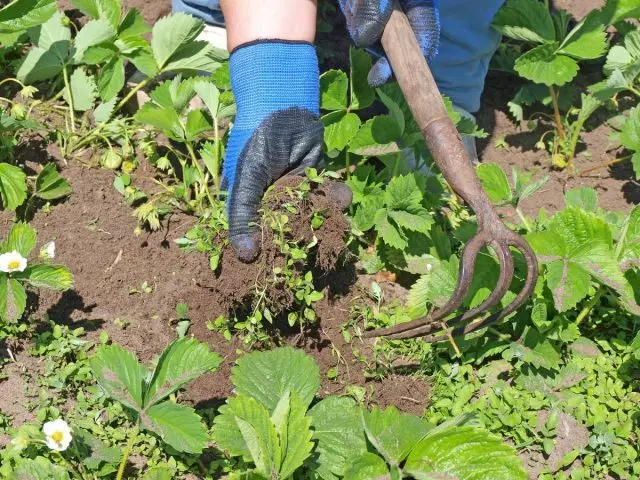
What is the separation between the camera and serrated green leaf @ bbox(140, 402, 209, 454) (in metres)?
2.02

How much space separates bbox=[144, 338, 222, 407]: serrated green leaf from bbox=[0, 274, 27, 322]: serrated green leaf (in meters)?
Answer: 0.44

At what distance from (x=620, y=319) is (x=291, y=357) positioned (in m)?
1.09

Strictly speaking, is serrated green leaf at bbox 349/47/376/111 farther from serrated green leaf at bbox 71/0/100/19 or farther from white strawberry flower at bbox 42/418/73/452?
white strawberry flower at bbox 42/418/73/452

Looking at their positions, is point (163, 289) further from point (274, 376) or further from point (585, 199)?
point (585, 199)

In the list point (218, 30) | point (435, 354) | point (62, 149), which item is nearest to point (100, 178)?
point (62, 149)

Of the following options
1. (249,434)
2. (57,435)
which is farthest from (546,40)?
(57,435)

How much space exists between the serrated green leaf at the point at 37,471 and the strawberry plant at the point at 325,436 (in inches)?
14.8

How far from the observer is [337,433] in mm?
2160

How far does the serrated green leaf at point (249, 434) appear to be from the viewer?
191cm

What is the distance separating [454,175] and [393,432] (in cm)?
66

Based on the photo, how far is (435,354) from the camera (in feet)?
8.17

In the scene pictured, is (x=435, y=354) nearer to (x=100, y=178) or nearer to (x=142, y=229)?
(x=142, y=229)

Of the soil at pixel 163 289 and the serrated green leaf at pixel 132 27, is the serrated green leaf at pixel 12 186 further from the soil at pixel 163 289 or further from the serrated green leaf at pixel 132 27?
the serrated green leaf at pixel 132 27

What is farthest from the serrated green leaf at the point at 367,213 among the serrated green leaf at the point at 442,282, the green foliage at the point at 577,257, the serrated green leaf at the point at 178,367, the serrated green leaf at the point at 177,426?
the serrated green leaf at the point at 177,426
